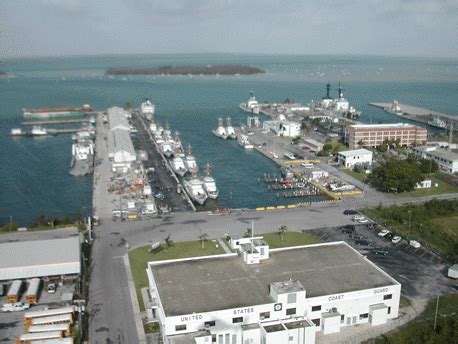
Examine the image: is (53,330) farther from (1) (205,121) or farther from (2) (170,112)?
(2) (170,112)

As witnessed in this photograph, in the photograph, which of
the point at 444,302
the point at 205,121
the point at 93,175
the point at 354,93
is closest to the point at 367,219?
the point at 444,302

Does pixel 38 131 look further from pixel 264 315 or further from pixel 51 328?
→ pixel 264 315

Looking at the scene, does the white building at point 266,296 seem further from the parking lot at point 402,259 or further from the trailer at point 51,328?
the trailer at point 51,328

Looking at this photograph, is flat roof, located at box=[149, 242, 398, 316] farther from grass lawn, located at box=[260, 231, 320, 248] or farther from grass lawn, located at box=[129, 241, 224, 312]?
grass lawn, located at box=[260, 231, 320, 248]

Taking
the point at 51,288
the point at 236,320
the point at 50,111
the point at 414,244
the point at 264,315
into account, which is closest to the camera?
the point at 236,320

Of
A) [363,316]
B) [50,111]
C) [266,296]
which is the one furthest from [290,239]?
[50,111]
